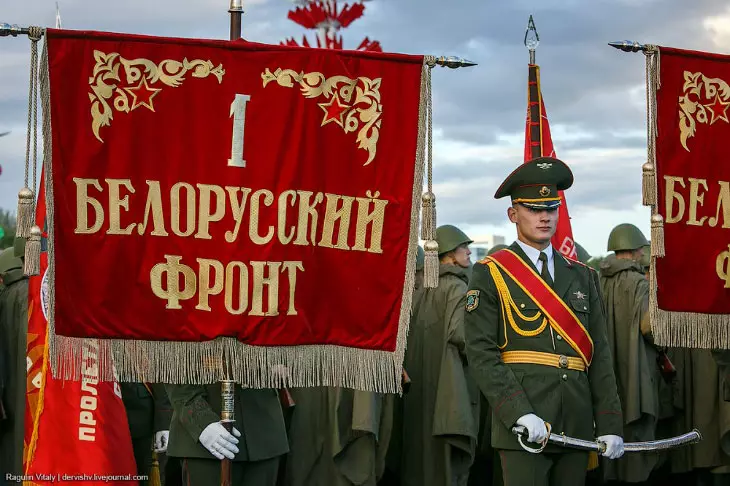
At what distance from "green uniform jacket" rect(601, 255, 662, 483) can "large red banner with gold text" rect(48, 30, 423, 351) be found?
4746 millimetres

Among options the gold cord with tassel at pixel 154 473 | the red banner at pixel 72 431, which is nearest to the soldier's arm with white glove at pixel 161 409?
the gold cord with tassel at pixel 154 473

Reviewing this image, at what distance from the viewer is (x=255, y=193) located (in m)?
5.62

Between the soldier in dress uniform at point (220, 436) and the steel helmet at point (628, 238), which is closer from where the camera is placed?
the soldier in dress uniform at point (220, 436)

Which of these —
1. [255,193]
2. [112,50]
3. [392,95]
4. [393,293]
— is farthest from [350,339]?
[112,50]

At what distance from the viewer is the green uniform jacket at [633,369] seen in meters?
9.98

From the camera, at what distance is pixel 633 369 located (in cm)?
1005

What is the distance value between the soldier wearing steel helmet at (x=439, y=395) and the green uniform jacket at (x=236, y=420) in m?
3.38

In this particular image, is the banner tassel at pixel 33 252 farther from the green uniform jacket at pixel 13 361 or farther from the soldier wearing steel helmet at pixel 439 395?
the soldier wearing steel helmet at pixel 439 395

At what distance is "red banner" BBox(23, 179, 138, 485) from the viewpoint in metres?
6.79

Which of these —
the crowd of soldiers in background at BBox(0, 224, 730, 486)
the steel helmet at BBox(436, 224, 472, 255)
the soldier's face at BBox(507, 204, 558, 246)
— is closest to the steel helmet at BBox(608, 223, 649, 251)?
the crowd of soldiers in background at BBox(0, 224, 730, 486)

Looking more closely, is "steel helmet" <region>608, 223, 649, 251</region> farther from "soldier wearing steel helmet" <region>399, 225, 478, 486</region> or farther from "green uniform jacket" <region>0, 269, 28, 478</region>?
"green uniform jacket" <region>0, 269, 28, 478</region>

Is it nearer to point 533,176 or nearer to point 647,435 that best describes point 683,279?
point 533,176

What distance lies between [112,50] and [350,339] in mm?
1748

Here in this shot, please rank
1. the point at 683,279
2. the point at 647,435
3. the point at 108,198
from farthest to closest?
the point at 647,435 < the point at 683,279 < the point at 108,198
